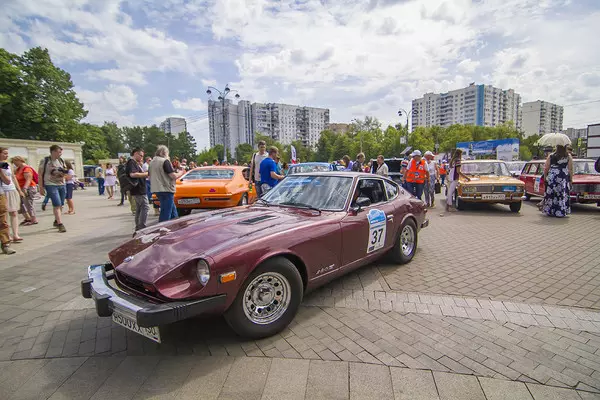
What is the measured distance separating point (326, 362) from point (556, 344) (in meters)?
1.98

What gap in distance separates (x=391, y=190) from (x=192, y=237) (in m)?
3.13

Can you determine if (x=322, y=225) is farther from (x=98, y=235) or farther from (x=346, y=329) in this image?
(x=98, y=235)

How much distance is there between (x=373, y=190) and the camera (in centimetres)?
436

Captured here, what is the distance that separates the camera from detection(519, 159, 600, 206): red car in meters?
9.00

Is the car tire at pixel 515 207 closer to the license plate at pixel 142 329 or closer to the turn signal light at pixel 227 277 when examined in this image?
the turn signal light at pixel 227 277

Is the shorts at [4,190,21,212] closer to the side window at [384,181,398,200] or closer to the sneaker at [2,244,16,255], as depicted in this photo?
the sneaker at [2,244,16,255]

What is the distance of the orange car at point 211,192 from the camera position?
7.94 m

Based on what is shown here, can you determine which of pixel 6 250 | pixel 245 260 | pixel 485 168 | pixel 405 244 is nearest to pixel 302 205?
pixel 245 260

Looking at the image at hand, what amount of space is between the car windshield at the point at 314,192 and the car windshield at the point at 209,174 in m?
5.00

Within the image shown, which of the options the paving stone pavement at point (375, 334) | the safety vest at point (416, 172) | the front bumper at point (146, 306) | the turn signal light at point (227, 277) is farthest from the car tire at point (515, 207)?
the front bumper at point (146, 306)

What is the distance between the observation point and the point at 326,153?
74250 mm

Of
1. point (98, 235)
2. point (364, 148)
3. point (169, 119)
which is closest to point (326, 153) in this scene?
point (364, 148)

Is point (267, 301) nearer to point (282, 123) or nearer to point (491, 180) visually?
point (491, 180)

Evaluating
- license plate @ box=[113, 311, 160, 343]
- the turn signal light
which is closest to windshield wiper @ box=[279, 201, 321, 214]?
the turn signal light
